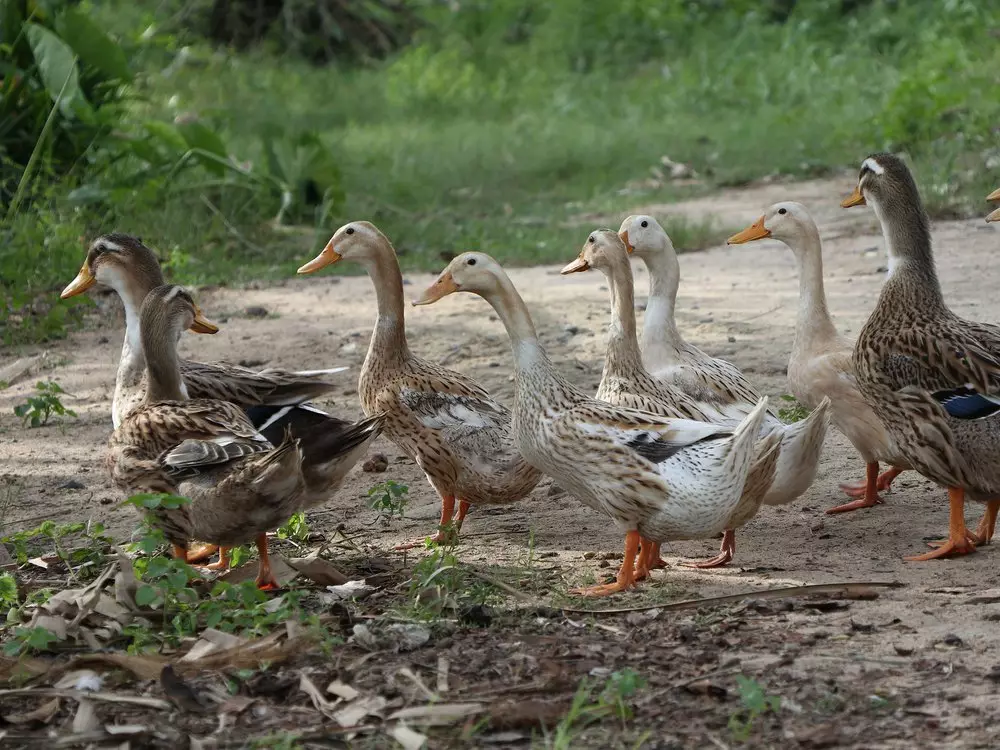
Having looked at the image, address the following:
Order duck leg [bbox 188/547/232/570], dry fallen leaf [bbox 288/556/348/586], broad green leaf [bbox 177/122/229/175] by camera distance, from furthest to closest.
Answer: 1. broad green leaf [bbox 177/122/229/175]
2. duck leg [bbox 188/547/232/570]
3. dry fallen leaf [bbox 288/556/348/586]

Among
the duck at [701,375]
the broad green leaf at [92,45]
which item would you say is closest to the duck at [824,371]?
the duck at [701,375]

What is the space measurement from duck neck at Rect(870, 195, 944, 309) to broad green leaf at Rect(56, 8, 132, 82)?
23.9ft

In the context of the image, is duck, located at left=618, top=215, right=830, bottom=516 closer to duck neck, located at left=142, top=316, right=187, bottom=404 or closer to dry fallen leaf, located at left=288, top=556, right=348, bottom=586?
dry fallen leaf, located at left=288, top=556, right=348, bottom=586

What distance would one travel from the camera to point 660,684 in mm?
3943

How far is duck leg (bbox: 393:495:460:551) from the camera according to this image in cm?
552

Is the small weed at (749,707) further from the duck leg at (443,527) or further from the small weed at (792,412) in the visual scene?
the small weed at (792,412)

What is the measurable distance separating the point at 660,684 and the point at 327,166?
838cm

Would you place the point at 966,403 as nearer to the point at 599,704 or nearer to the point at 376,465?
the point at 599,704

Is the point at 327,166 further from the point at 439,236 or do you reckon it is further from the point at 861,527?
the point at 861,527

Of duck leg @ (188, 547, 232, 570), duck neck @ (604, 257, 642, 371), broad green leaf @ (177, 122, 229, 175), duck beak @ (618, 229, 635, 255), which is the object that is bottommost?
duck leg @ (188, 547, 232, 570)

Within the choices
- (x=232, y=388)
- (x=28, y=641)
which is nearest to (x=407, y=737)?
(x=28, y=641)

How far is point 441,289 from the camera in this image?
596cm

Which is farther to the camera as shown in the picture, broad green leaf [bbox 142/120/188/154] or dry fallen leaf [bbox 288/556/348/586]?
broad green leaf [bbox 142/120/188/154]

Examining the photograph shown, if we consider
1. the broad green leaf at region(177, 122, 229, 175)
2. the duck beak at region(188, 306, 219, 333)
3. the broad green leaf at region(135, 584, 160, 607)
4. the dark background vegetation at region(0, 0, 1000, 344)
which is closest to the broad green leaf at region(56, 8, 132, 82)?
the dark background vegetation at region(0, 0, 1000, 344)
